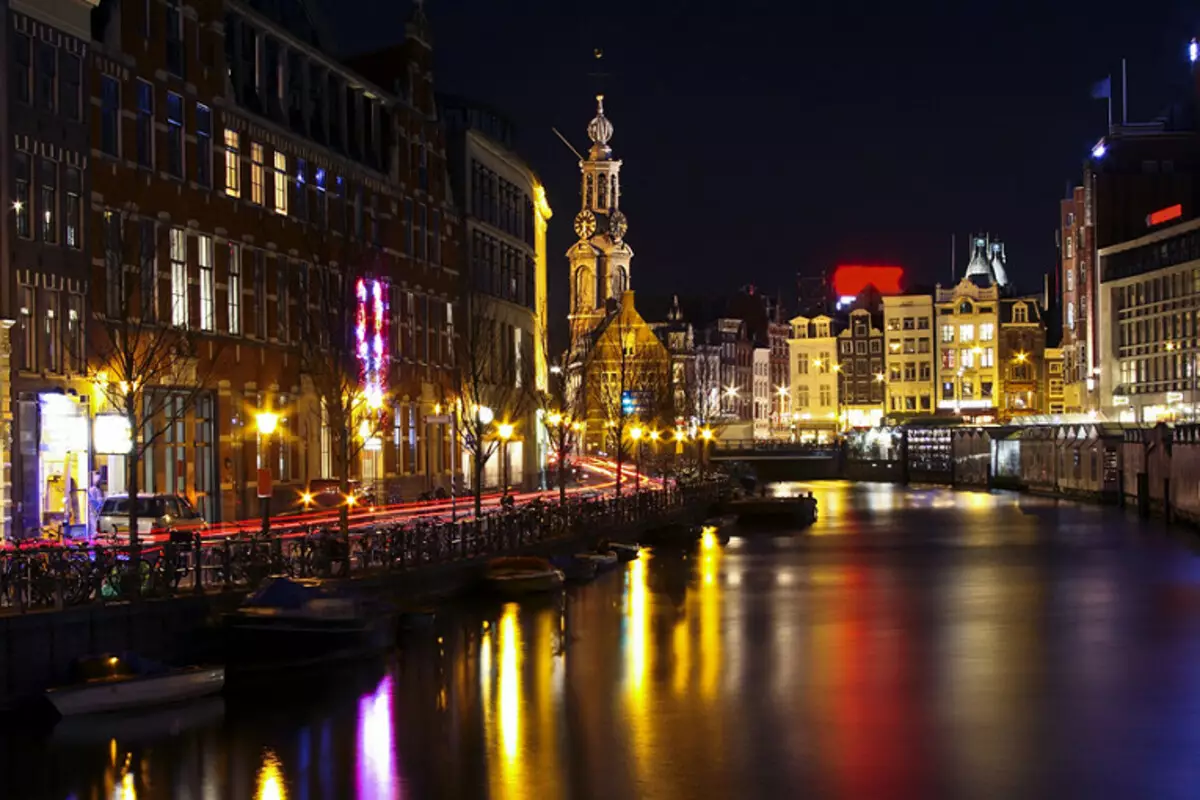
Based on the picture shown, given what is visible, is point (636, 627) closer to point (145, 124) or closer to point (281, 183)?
point (145, 124)

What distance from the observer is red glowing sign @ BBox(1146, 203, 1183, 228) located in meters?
152

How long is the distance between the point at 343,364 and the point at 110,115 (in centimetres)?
1003

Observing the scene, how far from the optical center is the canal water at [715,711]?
30609 millimetres

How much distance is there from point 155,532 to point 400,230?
33.7m

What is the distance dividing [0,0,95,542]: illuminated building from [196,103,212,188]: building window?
24.8ft

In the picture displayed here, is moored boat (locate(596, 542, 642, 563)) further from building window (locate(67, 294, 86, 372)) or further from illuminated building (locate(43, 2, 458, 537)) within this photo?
building window (locate(67, 294, 86, 372))

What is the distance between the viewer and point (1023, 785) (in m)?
30.5

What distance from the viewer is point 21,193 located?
4712 cm

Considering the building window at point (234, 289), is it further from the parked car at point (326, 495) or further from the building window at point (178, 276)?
the parked car at point (326, 495)

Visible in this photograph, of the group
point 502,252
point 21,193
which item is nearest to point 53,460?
point 21,193

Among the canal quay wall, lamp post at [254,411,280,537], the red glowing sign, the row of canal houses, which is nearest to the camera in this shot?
the canal quay wall

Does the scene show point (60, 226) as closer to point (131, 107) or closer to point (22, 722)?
point (131, 107)

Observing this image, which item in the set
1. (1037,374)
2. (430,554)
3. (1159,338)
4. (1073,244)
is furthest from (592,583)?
(1037,374)

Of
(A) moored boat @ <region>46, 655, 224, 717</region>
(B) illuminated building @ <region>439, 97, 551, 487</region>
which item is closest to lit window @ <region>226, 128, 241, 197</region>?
(B) illuminated building @ <region>439, 97, 551, 487</region>
